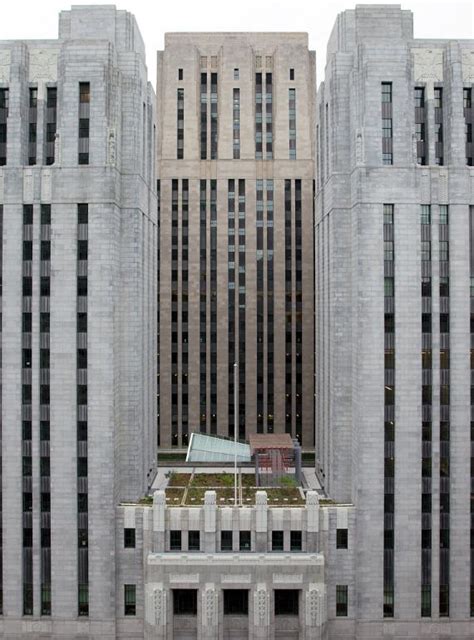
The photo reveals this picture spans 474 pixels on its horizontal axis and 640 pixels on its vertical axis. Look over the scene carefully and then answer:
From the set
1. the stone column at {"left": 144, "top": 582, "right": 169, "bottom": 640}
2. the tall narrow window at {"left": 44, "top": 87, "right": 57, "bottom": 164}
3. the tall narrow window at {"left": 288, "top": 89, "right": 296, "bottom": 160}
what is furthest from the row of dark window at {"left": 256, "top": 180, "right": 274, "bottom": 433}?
the stone column at {"left": 144, "top": 582, "right": 169, "bottom": 640}

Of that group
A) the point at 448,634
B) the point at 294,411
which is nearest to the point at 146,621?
the point at 448,634

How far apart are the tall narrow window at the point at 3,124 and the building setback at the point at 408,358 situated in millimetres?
35915

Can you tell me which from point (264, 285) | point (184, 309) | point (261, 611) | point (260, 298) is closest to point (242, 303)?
Answer: point (260, 298)

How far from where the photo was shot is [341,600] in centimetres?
6000

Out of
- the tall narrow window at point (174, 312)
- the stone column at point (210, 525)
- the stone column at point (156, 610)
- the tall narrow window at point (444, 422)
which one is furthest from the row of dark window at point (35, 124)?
the stone column at point (156, 610)

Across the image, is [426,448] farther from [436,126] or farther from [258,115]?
[258,115]

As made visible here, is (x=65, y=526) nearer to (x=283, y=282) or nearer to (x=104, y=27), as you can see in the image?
(x=104, y=27)

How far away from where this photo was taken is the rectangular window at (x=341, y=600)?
59.9 meters

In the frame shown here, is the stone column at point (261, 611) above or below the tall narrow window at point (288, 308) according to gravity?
below

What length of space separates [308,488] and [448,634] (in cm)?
1947

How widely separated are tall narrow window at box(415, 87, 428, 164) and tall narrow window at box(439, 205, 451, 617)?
245 inches

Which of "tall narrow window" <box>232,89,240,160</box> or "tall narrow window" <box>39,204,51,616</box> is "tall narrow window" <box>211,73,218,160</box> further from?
"tall narrow window" <box>39,204,51,616</box>

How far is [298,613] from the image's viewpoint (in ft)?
194

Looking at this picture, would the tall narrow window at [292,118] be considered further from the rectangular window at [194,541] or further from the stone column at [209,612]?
the stone column at [209,612]
